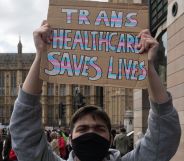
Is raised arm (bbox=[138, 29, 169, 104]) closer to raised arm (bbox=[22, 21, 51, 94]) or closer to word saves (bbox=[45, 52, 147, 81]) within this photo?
word saves (bbox=[45, 52, 147, 81])

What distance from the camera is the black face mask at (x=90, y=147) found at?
2652 mm

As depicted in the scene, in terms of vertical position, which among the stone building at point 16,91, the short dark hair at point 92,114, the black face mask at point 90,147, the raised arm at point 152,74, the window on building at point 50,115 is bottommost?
the window on building at point 50,115

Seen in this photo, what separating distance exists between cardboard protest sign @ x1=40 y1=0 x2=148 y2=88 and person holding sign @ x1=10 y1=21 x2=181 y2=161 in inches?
5.5

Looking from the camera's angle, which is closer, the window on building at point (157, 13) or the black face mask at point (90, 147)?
the black face mask at point (90, 147)

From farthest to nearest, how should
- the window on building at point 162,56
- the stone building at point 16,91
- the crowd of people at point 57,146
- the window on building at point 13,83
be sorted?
1. the window on building at point 13,83
2. the stone building at point 16,91
3. the window on building at point 162,56
4. the crowd of people at point 57,146

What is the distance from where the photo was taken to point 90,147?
265cm

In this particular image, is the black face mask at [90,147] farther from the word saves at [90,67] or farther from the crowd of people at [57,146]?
the crowd of people at [57,146]

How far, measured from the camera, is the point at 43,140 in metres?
2.85

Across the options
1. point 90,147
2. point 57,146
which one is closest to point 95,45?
point 90,147

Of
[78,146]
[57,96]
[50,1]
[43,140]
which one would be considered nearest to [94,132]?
[78,146]

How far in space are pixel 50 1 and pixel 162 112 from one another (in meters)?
0.86

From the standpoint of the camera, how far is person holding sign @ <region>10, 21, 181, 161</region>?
2.71m

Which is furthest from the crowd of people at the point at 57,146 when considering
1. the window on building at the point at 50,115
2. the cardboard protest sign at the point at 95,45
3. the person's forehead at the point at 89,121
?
the window on building at the point at 50,115

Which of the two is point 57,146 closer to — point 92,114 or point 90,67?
point 90,67
